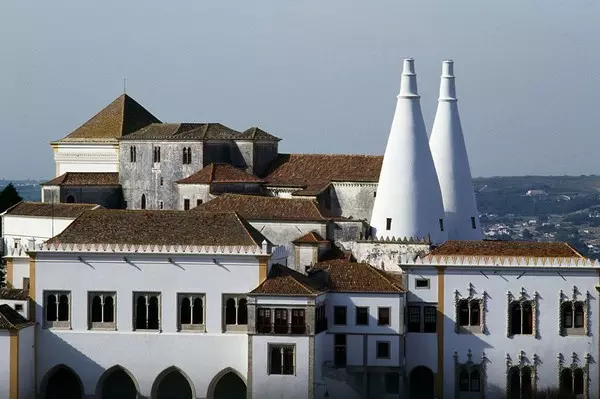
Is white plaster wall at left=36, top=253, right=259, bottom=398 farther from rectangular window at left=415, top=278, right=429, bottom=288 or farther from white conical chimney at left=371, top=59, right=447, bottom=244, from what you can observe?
white conical chimney at left=371, top=59, right=447, bottom=244

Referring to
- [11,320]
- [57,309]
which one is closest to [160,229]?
[57,309]

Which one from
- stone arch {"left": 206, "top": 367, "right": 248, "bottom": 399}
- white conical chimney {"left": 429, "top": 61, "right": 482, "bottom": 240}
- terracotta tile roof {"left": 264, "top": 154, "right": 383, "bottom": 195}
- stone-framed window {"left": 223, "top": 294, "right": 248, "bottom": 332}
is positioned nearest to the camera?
stone-framed window {"left": 223, "top": 294, "right": 248, "bottom": 332}

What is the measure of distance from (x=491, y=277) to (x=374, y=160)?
719 inches

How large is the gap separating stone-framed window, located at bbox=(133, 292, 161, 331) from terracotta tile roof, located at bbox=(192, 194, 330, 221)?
35.4ft

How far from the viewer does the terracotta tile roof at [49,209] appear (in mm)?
92188

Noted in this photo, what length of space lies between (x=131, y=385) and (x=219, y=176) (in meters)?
19.9

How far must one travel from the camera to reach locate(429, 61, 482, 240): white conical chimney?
86.9 meters

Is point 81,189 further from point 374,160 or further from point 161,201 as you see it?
point 374,160

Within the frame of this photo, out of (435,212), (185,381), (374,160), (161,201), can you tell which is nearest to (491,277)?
(435,212)

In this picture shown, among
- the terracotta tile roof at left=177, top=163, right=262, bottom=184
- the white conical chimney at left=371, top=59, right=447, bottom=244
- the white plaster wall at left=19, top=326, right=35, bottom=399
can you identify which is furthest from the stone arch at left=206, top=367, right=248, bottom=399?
the terracotta tile roof at left=177, top=163, right=262, bottom=184

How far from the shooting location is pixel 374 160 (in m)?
93.7

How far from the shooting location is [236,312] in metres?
74.9

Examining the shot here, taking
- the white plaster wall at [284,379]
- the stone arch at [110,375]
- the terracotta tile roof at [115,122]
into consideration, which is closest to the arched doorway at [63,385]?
the stone arch at [110,375]

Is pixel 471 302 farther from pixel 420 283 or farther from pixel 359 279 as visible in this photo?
pixel 359 279
